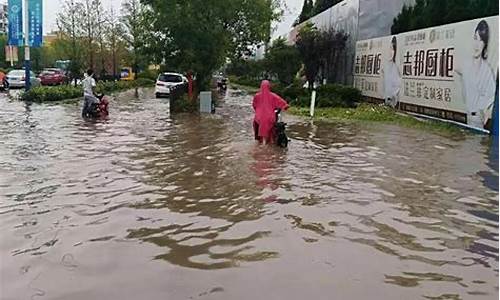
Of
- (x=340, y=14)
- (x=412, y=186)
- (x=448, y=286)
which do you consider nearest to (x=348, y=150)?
(x=412, y=186)

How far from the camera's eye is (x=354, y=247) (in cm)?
576

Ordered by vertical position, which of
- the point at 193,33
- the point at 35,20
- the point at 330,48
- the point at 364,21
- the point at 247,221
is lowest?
the point at 247,221

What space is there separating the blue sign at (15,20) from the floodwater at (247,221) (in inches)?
681

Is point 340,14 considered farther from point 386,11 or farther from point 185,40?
point 185,40

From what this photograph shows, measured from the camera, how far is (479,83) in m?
14.8

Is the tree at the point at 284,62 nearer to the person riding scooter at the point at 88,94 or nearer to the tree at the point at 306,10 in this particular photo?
the person riding scooter at the point at 88,94

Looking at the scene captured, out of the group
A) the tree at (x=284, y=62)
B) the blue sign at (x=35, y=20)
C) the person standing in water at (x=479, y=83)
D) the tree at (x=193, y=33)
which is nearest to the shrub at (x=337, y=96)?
the tree at (x=193, y=33)

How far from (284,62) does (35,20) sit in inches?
501

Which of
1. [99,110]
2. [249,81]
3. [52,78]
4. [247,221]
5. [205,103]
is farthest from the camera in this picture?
A: [249,81]

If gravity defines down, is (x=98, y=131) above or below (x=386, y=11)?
below

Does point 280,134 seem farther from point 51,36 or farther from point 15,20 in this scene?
point 51,36

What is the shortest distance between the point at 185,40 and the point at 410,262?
19.7 metres

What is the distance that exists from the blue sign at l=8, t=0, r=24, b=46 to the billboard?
644 inches

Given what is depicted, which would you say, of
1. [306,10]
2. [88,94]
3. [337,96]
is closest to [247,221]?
[88,94]
